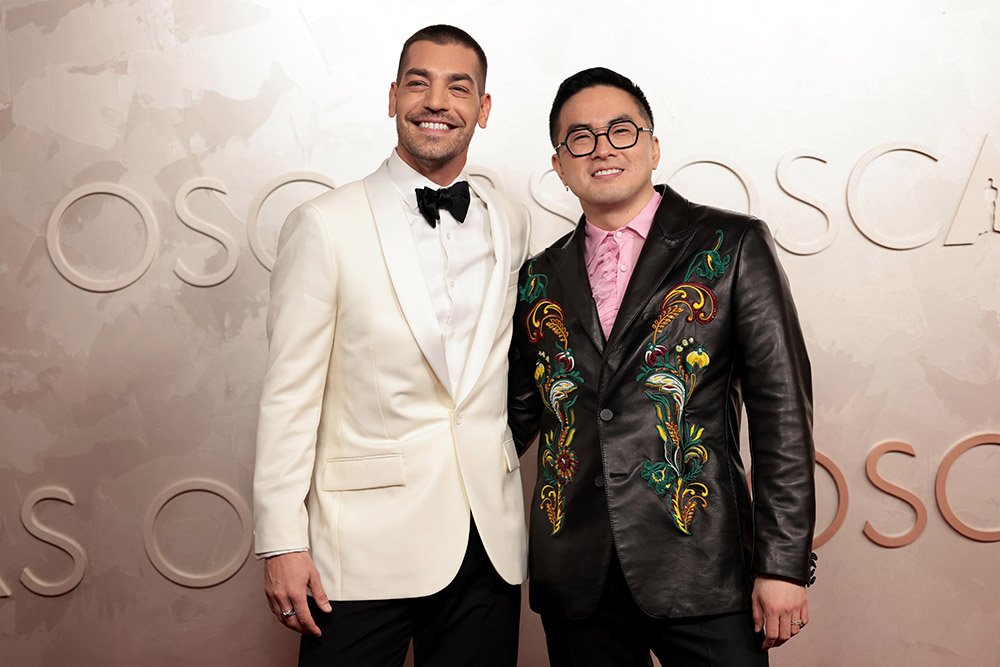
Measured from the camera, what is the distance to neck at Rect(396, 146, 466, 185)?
6.66 ft

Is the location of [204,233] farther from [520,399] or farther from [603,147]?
[603,147]

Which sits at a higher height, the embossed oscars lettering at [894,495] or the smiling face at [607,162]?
the smiling face at [607,162]

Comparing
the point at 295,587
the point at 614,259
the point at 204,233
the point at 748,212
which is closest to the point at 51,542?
the point at 204,233

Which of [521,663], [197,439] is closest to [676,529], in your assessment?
[521,663]

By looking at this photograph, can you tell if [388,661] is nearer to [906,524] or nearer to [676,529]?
[676,529]

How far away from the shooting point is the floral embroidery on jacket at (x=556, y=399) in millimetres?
1878

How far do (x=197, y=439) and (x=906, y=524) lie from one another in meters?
2.23

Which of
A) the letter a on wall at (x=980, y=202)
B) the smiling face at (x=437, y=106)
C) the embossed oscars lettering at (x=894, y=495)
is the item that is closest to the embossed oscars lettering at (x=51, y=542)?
the smiling face at (x=437, y=106)

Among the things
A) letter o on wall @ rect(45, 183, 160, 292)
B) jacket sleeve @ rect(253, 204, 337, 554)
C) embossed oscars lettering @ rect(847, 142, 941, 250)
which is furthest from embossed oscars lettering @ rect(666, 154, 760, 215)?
letter o on wall @ rect(45, 183, 160, 292)

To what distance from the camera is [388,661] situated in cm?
191

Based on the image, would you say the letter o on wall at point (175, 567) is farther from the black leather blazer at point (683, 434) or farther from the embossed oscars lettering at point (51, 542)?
the black leather blazer at point (683, 434)

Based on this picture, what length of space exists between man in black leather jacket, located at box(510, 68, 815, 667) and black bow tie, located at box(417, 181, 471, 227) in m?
0.27

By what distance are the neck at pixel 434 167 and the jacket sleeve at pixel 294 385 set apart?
0.90 feet

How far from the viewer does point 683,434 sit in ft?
5.87
